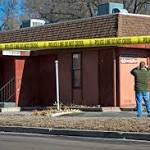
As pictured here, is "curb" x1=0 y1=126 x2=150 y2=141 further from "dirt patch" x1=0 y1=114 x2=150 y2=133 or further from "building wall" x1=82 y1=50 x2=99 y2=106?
"building wall" x1=82 y1=50 x2=99 y2=106

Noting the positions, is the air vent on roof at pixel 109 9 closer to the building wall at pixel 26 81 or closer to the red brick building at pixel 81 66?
the red brick building at pixel 81 66

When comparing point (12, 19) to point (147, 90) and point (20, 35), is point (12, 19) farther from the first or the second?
point (147, 90)

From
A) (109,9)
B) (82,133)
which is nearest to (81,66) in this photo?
(109,9)

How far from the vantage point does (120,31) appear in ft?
83.6

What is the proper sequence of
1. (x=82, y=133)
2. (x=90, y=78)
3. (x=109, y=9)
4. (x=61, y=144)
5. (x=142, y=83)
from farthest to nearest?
(x=109, y=9), (x=90, y=78), (x=142, y=83), (x=82, y=133), (x=61, y=144)

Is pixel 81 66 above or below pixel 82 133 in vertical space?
above

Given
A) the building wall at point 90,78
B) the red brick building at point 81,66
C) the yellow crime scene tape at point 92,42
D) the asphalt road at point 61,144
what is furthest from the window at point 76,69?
the asphalt road at point 61,144

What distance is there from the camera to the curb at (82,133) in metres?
15.4

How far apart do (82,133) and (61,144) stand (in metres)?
2.03

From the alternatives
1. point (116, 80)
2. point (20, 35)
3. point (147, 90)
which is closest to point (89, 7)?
point (20, 35)

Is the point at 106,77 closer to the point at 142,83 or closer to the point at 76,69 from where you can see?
the point at 76,69

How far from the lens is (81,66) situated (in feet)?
88.5

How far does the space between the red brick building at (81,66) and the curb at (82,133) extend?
7492 mm

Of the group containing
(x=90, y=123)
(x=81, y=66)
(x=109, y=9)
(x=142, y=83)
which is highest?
(x=109, y=9)
